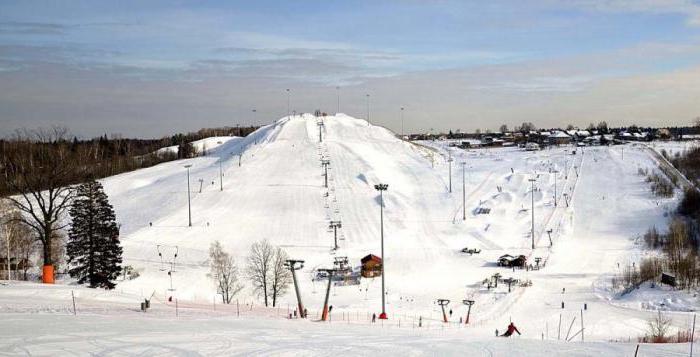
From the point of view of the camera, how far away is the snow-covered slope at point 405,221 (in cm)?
4034

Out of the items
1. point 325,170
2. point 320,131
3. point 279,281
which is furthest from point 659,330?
point 320,131

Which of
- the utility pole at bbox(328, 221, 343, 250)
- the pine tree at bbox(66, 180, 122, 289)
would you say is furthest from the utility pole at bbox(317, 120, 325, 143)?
the pine tree at bbox(66, 180, 122, 289)

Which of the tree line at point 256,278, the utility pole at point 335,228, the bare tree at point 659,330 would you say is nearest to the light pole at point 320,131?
the utility pole at point 335,228

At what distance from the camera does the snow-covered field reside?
59.7ft

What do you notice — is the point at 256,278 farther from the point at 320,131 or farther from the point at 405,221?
the point at 320,131

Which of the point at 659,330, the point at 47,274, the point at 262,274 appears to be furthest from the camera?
the point at 262,274

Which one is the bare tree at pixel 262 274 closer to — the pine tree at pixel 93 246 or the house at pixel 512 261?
the pine tree at pixel 93 246

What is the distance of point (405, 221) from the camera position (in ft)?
221

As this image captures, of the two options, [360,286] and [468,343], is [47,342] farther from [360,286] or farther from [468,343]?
[360,286]

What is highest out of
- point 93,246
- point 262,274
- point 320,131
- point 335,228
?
point 320,131

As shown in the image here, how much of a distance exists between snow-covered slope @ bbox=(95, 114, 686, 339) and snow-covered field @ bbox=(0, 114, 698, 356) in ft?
0.80

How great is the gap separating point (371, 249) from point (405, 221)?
465 inches

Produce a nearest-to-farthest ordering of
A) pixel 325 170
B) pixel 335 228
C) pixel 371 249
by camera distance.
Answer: pixel 371 249, pixel 335 228, pixel 325 170

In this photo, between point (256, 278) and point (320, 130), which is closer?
point (256, 278)
